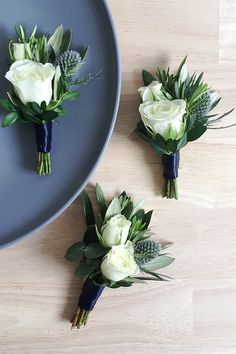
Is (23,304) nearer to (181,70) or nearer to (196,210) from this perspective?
(196,210)

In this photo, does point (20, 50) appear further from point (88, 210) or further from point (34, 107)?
point (88, 210)

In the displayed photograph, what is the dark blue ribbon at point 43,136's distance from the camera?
0.71 m

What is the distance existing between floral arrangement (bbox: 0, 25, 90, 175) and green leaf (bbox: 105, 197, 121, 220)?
0.31 feet

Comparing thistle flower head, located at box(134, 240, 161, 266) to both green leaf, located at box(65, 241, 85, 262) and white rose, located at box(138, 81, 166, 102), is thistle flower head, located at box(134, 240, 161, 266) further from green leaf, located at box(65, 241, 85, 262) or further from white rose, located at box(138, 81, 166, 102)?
white rose, located at box(138, 81, 166, 102)

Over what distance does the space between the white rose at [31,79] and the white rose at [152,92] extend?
0.42ft

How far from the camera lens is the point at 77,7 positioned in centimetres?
72

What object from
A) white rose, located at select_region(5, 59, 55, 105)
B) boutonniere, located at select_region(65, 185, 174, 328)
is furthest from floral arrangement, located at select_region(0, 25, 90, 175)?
boutonniere, located at select_region(65, 185, 174, 328)

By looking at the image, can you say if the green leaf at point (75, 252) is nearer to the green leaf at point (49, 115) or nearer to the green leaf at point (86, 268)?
the green leaf at point (86, 268)

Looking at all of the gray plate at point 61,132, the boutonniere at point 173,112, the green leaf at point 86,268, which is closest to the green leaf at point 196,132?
the boutonniere at point 173,112

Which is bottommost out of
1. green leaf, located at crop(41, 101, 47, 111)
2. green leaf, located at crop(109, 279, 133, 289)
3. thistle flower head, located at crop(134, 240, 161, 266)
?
green leaf, located at crop(109, 279, 133, 289)

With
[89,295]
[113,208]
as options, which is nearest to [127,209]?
[113,208]

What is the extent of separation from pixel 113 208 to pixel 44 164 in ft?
0.36

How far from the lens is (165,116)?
0.71 meters

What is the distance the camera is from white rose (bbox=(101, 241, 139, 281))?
2.30 feet
